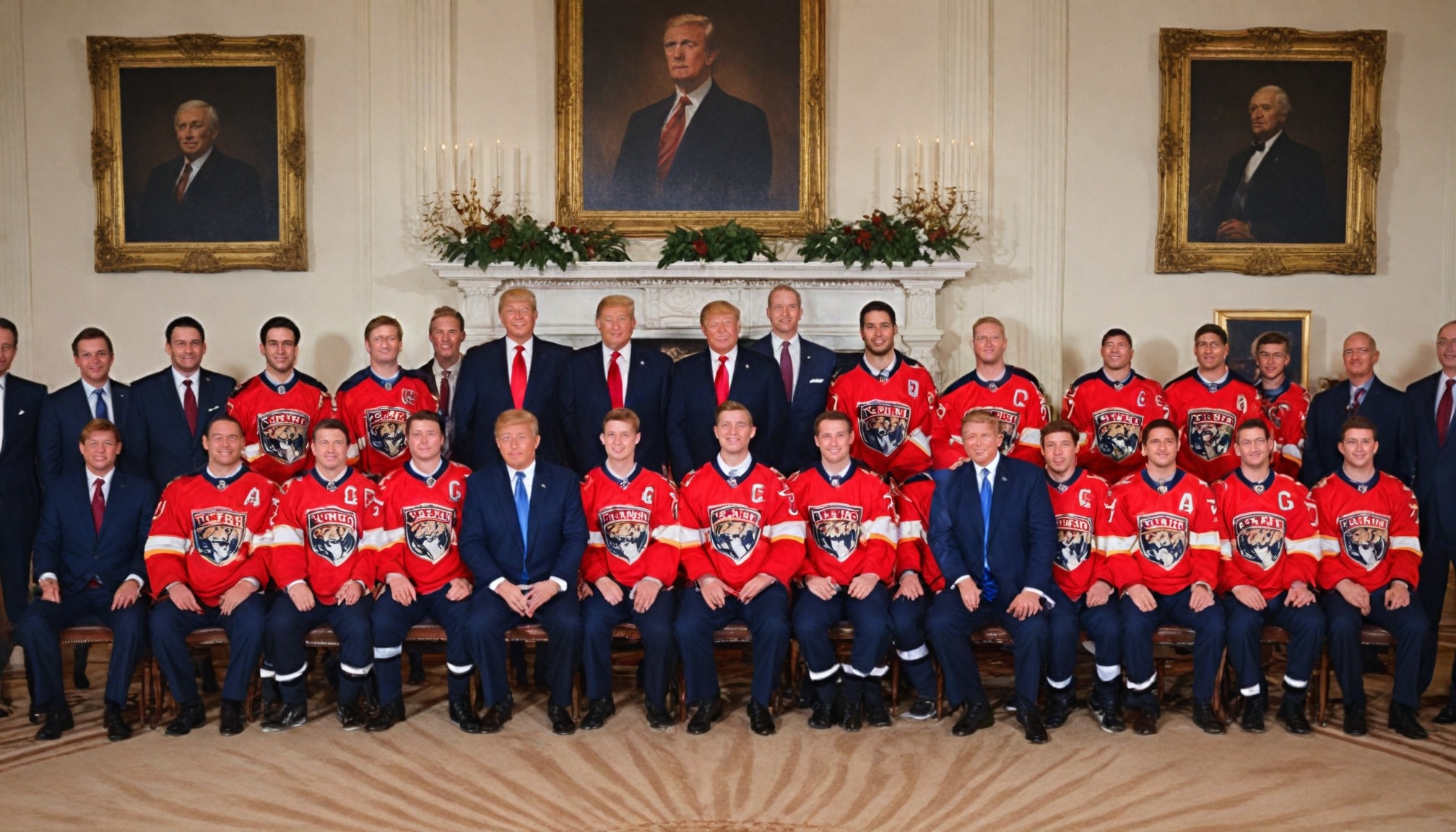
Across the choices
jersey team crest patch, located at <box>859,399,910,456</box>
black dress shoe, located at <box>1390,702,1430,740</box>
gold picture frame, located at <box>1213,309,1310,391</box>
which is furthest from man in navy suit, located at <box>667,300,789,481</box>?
gold picture frame, located at <box>1213,309,1310,391</box>

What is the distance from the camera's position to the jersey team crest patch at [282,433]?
6238 mm

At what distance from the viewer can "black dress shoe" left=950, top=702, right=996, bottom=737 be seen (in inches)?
201

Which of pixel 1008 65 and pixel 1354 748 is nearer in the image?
pixel 1354 748

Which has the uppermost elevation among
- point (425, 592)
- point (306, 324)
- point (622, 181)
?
point (622, 181)

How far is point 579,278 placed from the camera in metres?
8.14

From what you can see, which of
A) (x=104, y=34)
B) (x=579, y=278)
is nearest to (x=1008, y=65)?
(x=579, y=278)

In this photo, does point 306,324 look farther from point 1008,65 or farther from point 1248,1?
point 1248,1

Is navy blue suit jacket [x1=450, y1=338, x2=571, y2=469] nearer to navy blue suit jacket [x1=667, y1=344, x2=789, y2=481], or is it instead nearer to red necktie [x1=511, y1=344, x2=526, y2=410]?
red necktie [x1=511, y1=344, x2=526, y2=410]

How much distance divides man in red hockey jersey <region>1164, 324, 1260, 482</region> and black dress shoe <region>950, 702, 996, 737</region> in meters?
2.20

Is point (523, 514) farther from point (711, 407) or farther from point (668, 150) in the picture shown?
point (668, 150)

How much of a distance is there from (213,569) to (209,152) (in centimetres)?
414

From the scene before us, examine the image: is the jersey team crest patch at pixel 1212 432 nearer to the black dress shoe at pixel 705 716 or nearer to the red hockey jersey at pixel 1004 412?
the red hockey jersey at pixel 1004 412

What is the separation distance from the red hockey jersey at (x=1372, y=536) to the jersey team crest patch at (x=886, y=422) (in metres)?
2.00

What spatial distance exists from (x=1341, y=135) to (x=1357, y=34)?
2.22ft
